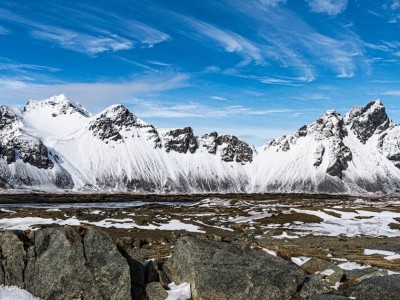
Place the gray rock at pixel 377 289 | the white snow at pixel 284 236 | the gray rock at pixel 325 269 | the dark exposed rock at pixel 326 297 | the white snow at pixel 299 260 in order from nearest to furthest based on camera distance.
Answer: the gray rock at pixel 377 289 → the dark exposed rock at pixel 326 297 → the gray rock at pixel 325 269 → the white snow at pixel 299 260 → the white snow at pixel 284 236

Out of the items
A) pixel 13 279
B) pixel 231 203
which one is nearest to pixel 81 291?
pixel 13 279

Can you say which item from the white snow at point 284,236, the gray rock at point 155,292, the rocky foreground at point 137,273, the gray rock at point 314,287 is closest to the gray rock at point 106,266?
the rocky foreground at point 137,273

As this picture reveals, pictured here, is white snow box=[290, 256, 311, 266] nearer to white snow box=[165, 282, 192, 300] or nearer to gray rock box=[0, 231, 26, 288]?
white snow box=[165, 282, 192, 300]

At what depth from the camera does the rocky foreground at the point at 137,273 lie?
21.2 meters

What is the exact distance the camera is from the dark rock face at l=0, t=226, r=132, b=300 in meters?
21.1

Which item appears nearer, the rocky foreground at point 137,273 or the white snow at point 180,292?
the rocky foreground at point 137,273

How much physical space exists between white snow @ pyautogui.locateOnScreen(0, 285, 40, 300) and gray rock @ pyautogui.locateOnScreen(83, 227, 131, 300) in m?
3.36

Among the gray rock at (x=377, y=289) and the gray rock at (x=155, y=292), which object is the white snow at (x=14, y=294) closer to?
the gray rock at (x=155, y=292)

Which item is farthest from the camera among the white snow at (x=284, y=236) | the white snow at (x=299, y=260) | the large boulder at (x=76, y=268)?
the white snow at (x=284, y=236)

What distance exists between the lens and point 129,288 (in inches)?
829

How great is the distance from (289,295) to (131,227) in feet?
217

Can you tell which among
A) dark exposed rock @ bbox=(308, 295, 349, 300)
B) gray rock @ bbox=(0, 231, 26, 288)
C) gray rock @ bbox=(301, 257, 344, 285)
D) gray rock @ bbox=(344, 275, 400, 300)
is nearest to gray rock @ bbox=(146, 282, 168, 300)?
gray rock @ bbox=(0, 231, 26, 288)

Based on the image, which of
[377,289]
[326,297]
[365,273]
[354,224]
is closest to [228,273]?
[326,297]

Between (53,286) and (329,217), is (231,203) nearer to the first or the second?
(329,217)
